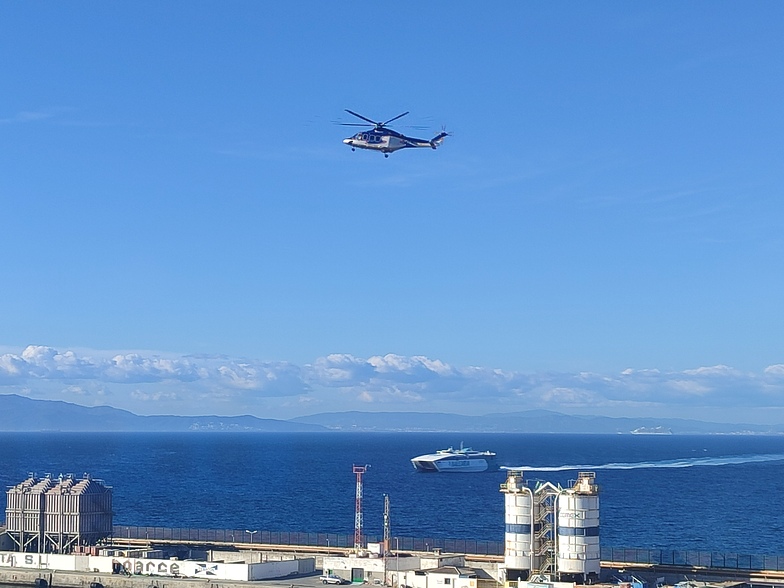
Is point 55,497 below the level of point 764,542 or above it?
above

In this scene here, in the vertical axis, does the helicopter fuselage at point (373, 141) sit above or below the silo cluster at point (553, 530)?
above

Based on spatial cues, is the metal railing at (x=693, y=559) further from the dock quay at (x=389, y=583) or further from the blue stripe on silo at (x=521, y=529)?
the blue stripe on silo at (x=521, y=529)

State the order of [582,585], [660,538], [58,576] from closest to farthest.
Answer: [582,585], [58,576], [660,538]

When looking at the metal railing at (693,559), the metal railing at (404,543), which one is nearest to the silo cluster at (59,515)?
the metal railing at (404,543)

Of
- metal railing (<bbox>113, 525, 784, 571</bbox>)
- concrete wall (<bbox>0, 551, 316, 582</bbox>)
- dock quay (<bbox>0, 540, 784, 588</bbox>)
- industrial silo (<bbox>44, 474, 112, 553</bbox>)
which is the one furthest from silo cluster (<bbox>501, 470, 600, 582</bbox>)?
industrial silo (<bbox>44, 474, 112, 553</bbox>)

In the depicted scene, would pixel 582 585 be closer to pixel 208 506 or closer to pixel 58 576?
pixel 58 576

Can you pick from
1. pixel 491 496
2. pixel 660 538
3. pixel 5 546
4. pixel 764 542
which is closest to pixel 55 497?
pixel 5 546

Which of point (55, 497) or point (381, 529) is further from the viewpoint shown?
point (381, 529)

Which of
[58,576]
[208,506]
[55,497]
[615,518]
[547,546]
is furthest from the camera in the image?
[208,506]
